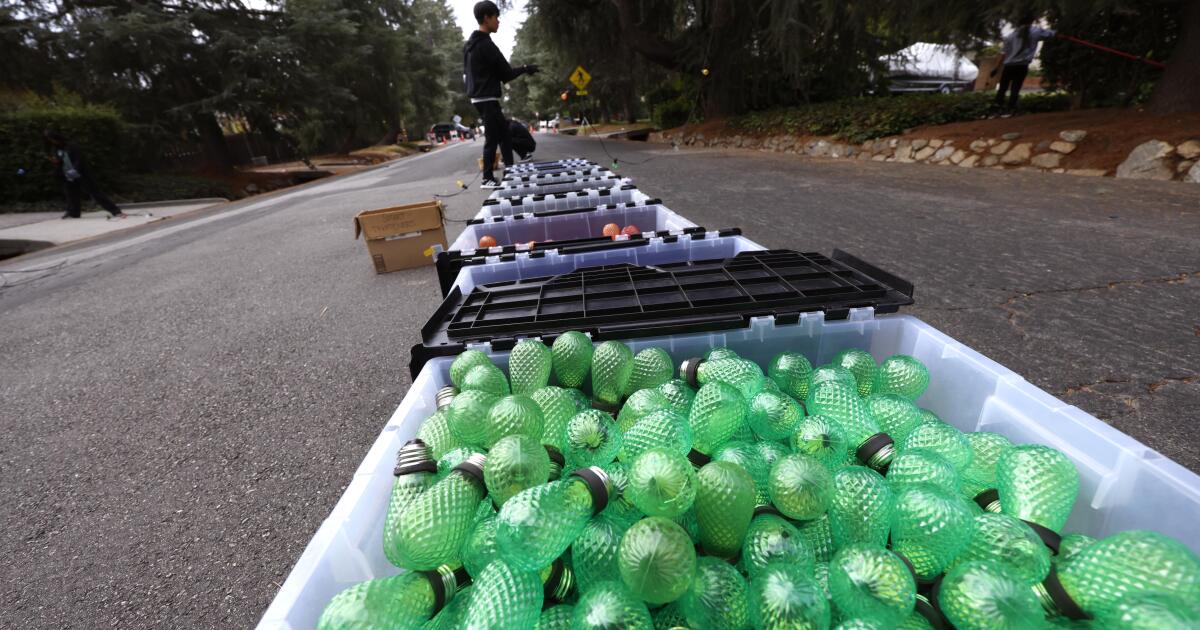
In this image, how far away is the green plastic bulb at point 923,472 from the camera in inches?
40.6

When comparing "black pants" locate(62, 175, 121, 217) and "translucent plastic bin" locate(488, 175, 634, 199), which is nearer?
"translucent plastic bin" locate(488, 175, 634, 199)

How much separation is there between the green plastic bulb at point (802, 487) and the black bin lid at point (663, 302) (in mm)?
616

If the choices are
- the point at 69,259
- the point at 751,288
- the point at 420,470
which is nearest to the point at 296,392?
the point at 420,470

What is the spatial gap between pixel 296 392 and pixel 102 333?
2515 mm

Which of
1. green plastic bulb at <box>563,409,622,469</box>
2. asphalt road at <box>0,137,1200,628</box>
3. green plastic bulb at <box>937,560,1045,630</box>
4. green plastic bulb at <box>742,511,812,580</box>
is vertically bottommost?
asphalt road at <box>0,137,1200,628</box>

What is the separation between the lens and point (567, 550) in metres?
1.05

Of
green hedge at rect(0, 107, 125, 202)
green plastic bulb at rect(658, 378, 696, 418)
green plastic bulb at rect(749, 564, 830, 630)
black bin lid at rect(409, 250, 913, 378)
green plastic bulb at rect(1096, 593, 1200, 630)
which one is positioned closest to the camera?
green plastic bulb at rect(1096, 593, 1200, 630)

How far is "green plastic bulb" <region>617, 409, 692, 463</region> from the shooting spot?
1.13 metres

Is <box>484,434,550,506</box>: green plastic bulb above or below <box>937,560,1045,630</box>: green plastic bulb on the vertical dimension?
above

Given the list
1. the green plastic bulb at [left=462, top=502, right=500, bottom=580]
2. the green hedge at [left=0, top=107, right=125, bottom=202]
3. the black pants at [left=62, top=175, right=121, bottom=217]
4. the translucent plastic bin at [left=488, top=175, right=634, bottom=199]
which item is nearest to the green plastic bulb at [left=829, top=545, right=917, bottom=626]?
the green plastic bulb at [left=462, top=502, right=500, bottom=580]

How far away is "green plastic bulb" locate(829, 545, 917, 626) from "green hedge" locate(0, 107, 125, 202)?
17306 millimetres

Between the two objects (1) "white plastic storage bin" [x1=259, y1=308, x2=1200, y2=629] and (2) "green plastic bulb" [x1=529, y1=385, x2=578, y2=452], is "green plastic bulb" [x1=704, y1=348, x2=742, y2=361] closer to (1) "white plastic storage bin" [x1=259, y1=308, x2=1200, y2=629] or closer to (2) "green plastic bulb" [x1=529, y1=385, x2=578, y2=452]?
(1) "white plastic storage bin" [x1=259, y1=308, x2=1200, y2=629]

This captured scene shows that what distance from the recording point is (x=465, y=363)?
4.79ft

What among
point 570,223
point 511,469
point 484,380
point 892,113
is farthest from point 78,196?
point 892,113
